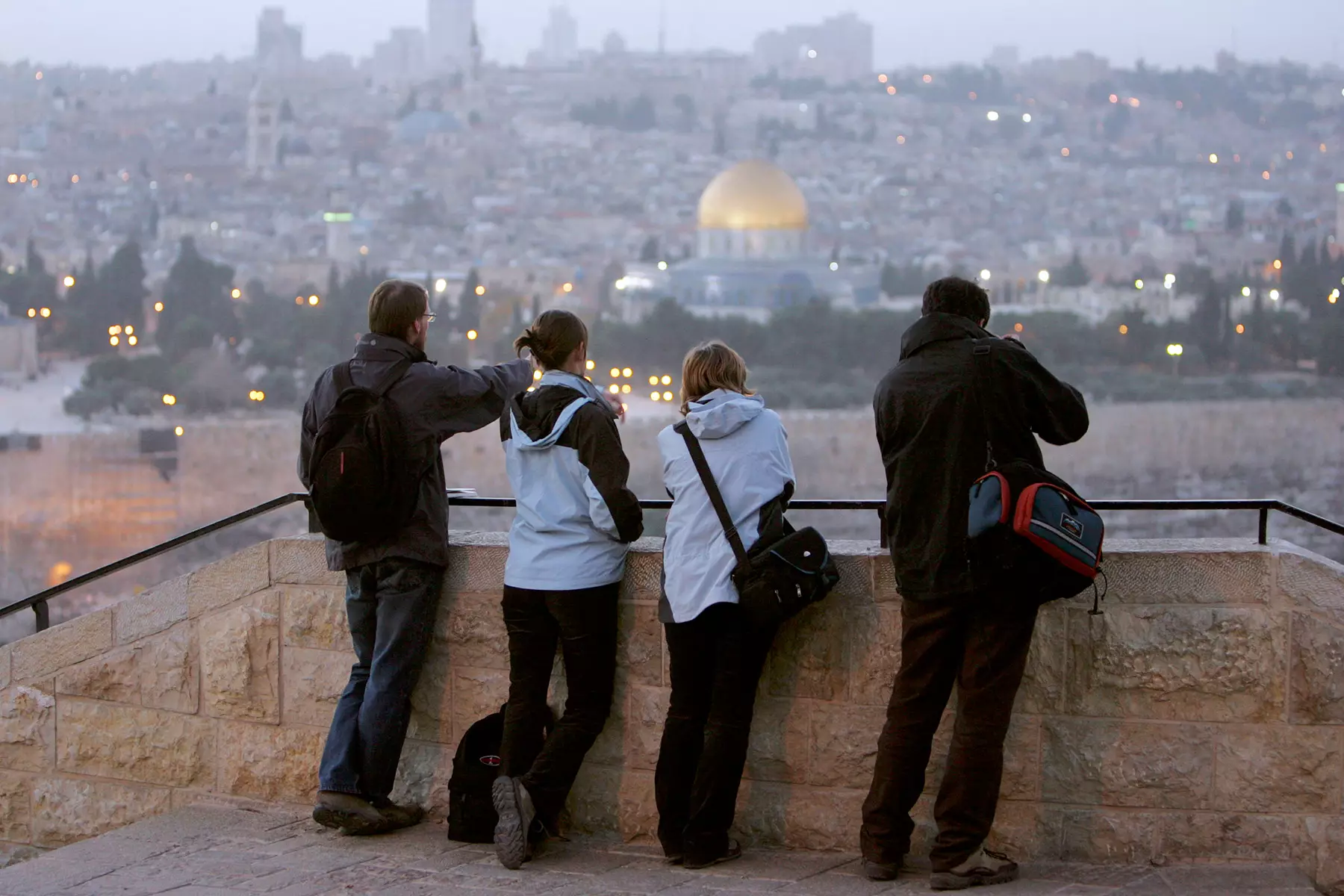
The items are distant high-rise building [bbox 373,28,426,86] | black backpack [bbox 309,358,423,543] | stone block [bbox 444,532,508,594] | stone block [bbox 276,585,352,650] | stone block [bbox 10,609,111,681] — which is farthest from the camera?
distant high-rise building [bbox 373,28,426,86]

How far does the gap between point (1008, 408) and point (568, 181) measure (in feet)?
269

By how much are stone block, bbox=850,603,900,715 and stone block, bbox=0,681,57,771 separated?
2.11 m

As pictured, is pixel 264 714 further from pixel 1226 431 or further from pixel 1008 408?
pixel 1226 431

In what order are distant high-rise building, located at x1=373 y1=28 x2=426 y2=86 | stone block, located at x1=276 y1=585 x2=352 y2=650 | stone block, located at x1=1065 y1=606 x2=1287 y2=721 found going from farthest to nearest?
distant high-rise building, located at x1=373 y1=28 x2=426 y2=86, stone block, located at x1=276 y1=585 x2=352 y2=650, stone block, located at x1=1065 y1=606 x2=1287 y2=721

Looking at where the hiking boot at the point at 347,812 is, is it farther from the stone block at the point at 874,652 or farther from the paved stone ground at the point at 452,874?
the stone block at the point at 874,652

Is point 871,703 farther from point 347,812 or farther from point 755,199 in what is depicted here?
point 755,199

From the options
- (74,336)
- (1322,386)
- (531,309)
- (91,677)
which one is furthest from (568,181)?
(91,677)

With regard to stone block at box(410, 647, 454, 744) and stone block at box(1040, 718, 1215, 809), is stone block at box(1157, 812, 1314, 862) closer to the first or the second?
stone block at box(1040, 718, 1215, 809)

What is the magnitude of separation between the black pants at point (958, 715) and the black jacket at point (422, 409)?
3.30 feet

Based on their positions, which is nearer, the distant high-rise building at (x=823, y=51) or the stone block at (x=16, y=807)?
the stone block at (x=16, y=807)

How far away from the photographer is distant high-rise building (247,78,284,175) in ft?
264

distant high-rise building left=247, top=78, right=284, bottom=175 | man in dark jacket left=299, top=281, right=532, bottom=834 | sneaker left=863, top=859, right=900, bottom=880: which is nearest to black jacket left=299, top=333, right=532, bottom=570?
man in dark jacket left=299, top=281, right=532, bottom=834

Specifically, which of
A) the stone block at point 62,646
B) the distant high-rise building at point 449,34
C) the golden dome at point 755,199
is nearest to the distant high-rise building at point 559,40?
the distant high-rise building at point 449,34

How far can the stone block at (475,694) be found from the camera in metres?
3.38
